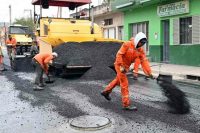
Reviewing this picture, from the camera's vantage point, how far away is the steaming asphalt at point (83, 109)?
21.5 ft

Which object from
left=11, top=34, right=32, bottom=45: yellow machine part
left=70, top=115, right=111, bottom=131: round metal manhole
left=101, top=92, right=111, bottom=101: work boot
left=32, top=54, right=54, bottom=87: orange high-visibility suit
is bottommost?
left=70, top=115, right=111, bottom=131: round metal manhole

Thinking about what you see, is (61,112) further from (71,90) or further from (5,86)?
(5,86)

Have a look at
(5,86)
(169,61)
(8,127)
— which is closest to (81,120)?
(8,127)

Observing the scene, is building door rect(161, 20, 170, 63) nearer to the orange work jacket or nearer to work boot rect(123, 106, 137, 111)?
the orange work jacket

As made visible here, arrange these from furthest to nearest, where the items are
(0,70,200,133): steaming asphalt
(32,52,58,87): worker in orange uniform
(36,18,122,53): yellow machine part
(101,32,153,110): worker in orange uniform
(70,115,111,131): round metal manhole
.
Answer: (36,18,122,53): yellow machine part → (32,52,58,87): worker in orange uniform → (101,32,153,110): worker in orange uniform → (0,70,200,133): steaming asphalt → (70,115,111,131): round metal manhole

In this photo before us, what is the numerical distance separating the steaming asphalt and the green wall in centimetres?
A: 682

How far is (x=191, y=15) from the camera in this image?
18141 millimetres

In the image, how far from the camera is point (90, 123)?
668 centimetres

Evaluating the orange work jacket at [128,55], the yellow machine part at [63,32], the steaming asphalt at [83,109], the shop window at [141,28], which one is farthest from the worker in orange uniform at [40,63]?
the shop window at [141,28]

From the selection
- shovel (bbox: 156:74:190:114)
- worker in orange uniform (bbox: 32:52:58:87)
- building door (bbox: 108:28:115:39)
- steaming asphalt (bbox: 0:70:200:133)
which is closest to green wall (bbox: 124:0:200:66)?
building door (bbox: 108:28:115:39)

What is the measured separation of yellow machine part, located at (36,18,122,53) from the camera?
1405 cm

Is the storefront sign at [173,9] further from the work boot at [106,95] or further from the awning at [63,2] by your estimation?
the work boot at [106,95]

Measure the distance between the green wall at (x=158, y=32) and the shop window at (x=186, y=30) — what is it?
1.04 ft

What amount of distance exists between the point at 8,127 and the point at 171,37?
1457 cm
